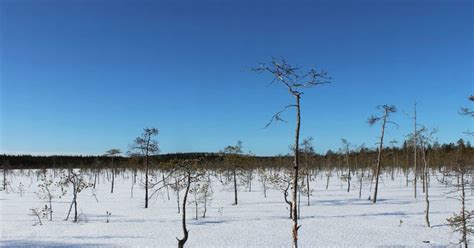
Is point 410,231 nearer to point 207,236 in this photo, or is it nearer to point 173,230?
point 207,236

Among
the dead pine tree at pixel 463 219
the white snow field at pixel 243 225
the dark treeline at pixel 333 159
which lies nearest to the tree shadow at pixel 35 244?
the white snow field at pixel 243 225

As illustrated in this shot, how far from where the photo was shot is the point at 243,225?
83.9 ft

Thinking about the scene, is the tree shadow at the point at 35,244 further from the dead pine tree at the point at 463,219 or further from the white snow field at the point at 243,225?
the dead pine tree at the point at 463,219

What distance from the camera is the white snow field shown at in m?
20.8

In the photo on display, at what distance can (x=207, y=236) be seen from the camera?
881 inches

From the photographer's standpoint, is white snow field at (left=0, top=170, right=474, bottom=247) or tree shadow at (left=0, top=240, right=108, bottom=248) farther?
white snow field at (left=0, top=170, right=474, bottom=247)

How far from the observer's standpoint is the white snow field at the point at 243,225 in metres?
20.8

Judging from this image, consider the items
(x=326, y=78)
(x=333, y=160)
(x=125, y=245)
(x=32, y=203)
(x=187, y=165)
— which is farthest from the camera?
(x=333, y=160)

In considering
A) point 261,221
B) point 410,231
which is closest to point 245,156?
point 261,221

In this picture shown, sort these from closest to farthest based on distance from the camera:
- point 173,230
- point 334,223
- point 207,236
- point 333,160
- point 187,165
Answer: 1. point 187,165
2. point 207,236
3. point 173,230
4. point 334,223
5. point 333,160

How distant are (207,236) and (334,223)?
9.65 m

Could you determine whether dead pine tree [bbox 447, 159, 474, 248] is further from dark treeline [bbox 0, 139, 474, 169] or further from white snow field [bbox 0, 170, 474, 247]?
dark treeline [bbox 0, 139, 474, 169]

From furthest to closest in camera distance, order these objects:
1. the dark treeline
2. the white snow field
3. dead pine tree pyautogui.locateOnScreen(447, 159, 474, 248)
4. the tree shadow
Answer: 1. the dark treeline
2. the white snow field
3. the tree shadow
4. dead pine tree pyautogui.locateOnScreen(447, 159, 474, 248)

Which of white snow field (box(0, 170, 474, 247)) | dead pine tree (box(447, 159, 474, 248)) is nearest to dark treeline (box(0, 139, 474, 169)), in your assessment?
white snow field (box(0, 170, 474, 247))
